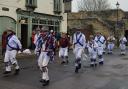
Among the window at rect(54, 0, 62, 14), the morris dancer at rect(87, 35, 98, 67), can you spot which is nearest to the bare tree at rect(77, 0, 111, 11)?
the window at rect(54, 0, 62, 14)

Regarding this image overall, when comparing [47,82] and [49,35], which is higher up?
[49,35]

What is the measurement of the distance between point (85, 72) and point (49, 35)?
14.1 ft

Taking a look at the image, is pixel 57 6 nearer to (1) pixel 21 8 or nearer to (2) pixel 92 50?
(1) pixel 21 8

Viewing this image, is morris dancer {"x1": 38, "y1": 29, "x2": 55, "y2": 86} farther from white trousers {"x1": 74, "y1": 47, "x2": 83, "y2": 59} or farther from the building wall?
the building wall

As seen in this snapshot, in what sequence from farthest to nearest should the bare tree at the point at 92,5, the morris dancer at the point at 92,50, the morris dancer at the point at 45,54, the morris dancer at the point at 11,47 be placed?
the bare tree at the point at 92,5 → the morris dancer at the point at 92,50 → the morris dancer at the point at 11,47 → the morris dancer at the point at 45,54

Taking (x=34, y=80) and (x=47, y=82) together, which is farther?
(x=34, y=80)

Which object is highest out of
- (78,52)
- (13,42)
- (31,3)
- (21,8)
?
(31,3)

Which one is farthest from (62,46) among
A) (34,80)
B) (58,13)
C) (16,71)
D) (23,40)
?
(58,13)

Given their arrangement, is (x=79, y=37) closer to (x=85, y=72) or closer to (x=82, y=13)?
(x=85, y=72)

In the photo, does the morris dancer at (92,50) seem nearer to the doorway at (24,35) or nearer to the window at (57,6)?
the doorway at (24,35)

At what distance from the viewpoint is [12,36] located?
1470cm

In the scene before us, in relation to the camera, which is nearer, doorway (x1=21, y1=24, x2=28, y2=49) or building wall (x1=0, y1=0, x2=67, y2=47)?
building wall (x1=0, y1=0, x2=67, y2=47)

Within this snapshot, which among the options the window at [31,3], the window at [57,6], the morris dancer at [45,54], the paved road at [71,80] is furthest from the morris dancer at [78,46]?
the window at [57,6]

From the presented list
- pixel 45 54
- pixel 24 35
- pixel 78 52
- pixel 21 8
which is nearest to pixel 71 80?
pixel 45 54
